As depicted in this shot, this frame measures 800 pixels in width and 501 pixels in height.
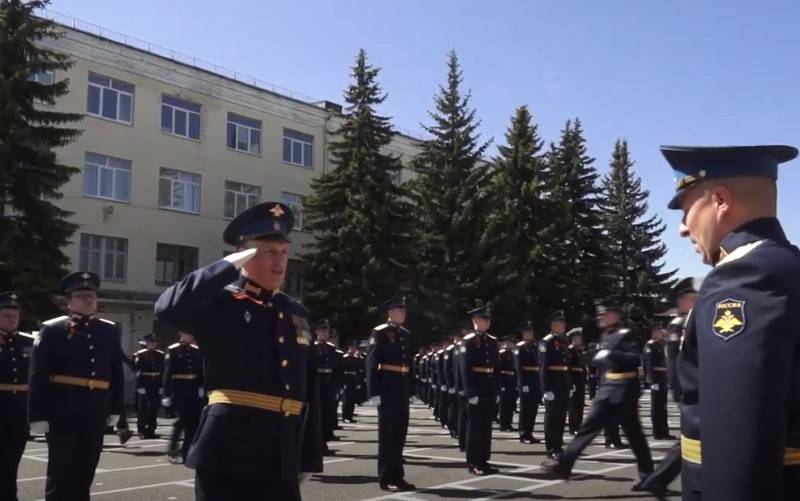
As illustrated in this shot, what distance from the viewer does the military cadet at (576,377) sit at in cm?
1606

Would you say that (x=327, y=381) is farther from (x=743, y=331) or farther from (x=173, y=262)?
(x=173, y=262)

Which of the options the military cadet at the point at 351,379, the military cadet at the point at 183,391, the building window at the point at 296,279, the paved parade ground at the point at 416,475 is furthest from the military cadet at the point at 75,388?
the building window at the point at 296,279

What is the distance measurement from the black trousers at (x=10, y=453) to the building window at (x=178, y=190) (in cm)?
2680

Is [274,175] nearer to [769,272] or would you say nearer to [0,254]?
[0,254]

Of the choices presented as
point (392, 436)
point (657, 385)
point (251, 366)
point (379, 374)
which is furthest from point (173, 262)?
point (251, 366)

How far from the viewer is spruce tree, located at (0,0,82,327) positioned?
2312 centimetres

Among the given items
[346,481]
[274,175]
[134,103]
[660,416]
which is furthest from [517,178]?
[346,481]

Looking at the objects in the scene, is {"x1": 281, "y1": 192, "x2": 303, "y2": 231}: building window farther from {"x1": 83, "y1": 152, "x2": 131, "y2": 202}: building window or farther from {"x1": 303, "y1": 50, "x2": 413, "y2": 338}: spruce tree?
{"x1": 83, "y1": 152, "x2": 131, "y2": 202}: building window

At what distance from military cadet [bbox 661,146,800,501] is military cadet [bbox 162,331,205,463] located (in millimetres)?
9562

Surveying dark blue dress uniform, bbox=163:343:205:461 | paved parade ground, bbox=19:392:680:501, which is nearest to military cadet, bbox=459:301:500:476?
paved parade ground, bbox=19:392:680:501

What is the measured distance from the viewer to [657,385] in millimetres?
16625

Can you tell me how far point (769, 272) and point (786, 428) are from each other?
0.43 m

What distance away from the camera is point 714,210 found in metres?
2.77

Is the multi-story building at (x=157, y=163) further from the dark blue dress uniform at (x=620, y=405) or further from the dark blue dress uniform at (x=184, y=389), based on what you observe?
the dark blue dress uniform at (x=620, y=405)
